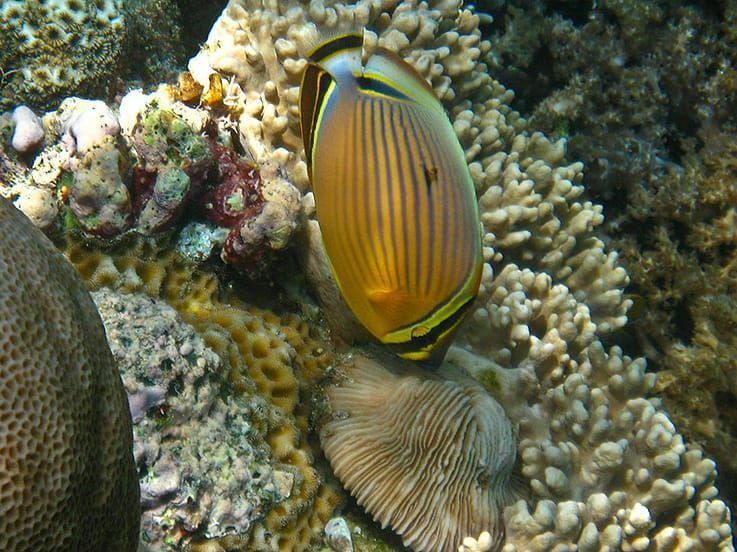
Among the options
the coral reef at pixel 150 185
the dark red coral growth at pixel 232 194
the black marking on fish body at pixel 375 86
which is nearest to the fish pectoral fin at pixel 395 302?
the black marking on fish body at pixel 375 86

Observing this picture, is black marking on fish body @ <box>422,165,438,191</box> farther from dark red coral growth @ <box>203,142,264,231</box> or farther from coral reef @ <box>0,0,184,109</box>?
coral reef @ <box>0,0,184,109</box>

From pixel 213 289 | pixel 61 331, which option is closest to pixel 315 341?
pixel 213 289

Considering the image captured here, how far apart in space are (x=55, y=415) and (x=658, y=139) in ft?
13.8

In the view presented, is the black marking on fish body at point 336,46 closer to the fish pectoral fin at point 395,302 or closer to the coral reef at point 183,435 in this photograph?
the fish pectoral fin at point 395,302

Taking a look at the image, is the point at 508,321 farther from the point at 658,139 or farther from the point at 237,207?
the point at 658,139

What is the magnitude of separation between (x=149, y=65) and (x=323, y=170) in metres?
2.27

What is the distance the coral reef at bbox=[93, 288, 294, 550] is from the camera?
2.09 metres

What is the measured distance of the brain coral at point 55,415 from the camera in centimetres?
141

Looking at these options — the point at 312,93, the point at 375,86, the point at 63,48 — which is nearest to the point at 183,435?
the point at 312,93

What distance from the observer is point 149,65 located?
3516 millimetres

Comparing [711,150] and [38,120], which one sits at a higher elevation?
[711,150]

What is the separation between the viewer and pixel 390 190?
70.1 inches

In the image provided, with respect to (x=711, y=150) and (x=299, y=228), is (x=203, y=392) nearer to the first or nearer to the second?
(x=299, y=228)

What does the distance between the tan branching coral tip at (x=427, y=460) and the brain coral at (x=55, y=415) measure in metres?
0.97
